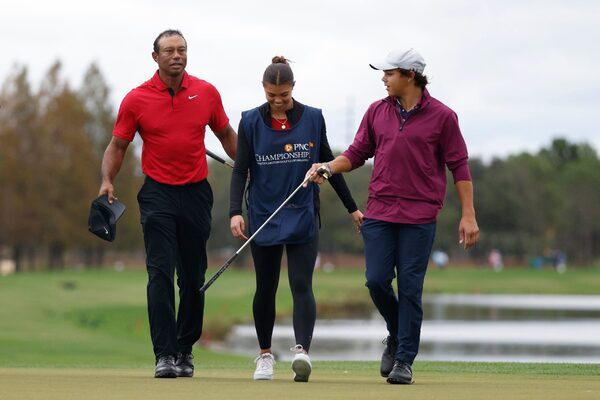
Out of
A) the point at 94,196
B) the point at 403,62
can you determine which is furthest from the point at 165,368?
the point at 94,196

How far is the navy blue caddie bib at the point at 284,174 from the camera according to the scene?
9.91 meters

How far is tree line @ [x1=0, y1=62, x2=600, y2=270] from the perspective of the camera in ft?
284

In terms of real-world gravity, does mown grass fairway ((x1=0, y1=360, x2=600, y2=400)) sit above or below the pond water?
above

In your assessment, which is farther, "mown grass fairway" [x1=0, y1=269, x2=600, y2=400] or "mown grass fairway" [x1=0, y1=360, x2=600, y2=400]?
"mown grass fairway" [x1=0, y1=269, x2=600, y2=400]

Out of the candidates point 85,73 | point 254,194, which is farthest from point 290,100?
point 85,73

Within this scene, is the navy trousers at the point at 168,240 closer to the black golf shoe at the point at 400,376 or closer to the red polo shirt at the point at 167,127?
the red polo shirt at the point at 167,127

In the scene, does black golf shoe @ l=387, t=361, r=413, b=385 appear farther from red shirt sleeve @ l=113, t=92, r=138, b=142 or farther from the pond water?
the pond water

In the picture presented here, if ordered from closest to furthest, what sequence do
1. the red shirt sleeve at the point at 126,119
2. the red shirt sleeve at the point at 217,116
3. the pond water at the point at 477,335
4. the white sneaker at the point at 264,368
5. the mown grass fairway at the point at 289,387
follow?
the mown grass fairway at the point at 289,387, the white sneaker at the point at 264,368, the red shirt sleeve at the point at 126,119, the red shirt sleeve at the point at 217,116, the pond water at the point at 477,335

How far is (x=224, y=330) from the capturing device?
36781 mm

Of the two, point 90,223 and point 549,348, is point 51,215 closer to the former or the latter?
point 549,348

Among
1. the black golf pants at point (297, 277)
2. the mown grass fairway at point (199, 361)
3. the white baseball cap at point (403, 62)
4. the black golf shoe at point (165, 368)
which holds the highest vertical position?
the white baseball cap at point (403, 62)

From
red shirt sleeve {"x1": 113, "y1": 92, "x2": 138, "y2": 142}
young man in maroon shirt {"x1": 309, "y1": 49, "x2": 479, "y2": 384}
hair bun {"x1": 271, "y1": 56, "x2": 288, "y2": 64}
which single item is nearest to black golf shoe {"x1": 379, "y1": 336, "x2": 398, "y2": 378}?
young man in maroon shirt {"x1": 309, "y1": 49, "x2": 479, "y2": 384}

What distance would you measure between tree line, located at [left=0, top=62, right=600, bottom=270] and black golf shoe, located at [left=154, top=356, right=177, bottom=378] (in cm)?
7295

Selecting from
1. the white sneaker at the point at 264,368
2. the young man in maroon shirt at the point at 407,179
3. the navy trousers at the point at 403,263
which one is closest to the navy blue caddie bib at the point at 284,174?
the young man in maroon shirt at the point at 407,179
